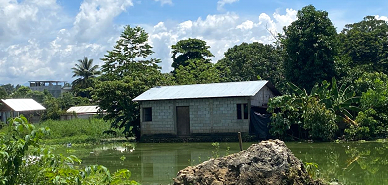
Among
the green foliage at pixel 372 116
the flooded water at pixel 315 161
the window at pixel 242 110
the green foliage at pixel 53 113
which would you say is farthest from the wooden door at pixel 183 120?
the green foliage at pixel 53 113

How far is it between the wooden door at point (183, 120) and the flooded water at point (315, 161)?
394 cm

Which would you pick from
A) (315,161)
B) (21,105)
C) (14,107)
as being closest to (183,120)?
(315,161)

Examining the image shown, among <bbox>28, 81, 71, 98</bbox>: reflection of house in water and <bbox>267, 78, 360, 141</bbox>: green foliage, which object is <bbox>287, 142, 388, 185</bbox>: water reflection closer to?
<bbox>267, 78, 360, 141</bbox>: green foliage

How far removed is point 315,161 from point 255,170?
542 cm

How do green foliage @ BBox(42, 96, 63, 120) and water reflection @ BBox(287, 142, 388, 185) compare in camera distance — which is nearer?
water reflection @ BBox(287, 142, 388, 185)

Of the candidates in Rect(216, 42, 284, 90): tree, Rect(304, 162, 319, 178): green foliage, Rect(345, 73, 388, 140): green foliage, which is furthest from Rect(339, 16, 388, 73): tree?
Rect(304, 162, 319, 178): green foliage

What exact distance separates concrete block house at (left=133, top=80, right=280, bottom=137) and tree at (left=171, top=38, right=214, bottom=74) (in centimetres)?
1944

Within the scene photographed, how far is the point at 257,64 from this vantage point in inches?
1219

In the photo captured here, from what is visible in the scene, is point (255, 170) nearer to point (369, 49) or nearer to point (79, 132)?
point (79, 132)

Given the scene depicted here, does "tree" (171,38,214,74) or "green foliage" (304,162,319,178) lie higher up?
"tree" (171,38,214,74)

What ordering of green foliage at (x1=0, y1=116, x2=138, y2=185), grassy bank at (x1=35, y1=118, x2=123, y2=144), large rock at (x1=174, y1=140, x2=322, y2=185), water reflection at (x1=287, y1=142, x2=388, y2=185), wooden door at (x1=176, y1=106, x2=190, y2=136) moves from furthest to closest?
grassy bank at (x1=35, y1=118, x2=123, y2=144)
wooden door at (x1=176, y1=106, x2=190, y2=136)
water reflection at (x1=287, y1=142, x2=388, y2=185)
large rock at (x1=174, y1=140, x2=322, y2=185)
green foliage at (x1=0, y1=116, x2=138, y2=185)

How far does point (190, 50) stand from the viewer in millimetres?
41406

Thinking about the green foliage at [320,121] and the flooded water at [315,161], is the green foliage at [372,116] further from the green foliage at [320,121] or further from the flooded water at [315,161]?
the flooded water at [315,161]

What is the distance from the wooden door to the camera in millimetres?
20906
